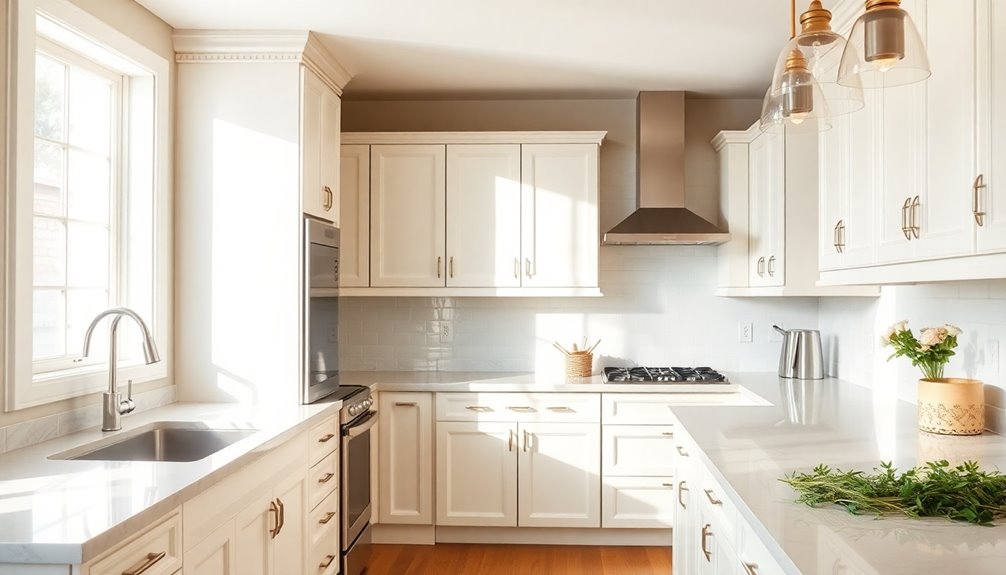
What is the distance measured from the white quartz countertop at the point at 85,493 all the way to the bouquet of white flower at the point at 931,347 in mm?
2174

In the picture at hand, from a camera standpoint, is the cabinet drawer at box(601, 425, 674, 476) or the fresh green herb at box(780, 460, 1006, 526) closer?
the fresh green herb at box(780, 460, 1006, 526)

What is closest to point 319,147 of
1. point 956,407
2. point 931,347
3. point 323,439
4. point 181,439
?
point 323,439

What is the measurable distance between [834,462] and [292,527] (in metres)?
1.89

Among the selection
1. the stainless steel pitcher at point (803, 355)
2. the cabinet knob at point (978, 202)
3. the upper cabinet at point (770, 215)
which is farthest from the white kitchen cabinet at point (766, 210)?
the cabinet knob at point (978, 202)

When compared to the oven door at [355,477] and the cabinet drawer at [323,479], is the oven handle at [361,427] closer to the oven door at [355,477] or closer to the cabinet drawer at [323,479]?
the oven door at [355,477]

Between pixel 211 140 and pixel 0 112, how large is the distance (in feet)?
3.44

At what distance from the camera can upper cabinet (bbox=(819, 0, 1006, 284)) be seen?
5.65 ft

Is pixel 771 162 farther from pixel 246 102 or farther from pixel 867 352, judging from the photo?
pixel 246 102

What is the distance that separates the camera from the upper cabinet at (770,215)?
144 inches

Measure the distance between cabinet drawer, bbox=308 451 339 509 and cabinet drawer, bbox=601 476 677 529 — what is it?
1.47m

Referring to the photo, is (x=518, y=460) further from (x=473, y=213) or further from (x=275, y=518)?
Answer: (x=275, y=518)

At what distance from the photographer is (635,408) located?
153 inches

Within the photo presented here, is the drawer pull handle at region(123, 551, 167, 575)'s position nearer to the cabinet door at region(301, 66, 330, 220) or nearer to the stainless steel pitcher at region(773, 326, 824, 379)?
the cabinet door at region(301, 66, 330, 220)

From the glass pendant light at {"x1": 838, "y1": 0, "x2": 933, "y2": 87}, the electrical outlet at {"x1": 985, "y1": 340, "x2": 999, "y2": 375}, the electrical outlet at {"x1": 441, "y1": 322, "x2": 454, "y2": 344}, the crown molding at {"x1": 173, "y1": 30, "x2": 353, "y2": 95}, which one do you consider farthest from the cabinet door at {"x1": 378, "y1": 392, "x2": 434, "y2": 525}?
the glass pendant light at {"x1": 838, "y1": 0, "x2": 933, "y2": 87}
